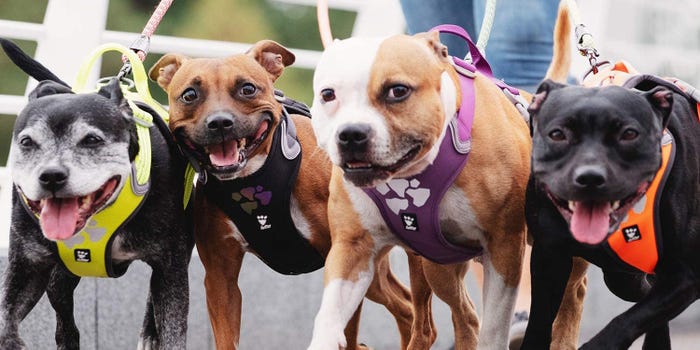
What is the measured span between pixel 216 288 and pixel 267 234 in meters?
0.37

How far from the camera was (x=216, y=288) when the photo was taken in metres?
4.97

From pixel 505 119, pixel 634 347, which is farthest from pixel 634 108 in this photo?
pixel 634 347

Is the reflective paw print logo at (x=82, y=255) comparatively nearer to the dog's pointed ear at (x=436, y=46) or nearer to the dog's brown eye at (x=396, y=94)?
the dog's brown eye at (x=396, y=94)

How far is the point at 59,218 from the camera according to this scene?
414cm

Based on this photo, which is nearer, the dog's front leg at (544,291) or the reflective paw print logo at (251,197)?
the dog's front leg at (544,291)

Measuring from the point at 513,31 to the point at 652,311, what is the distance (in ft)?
6.02

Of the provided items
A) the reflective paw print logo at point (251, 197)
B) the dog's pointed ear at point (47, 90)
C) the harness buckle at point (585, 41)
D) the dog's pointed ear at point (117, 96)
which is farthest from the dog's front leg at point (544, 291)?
the dog's pointed ear at point (47, 90)

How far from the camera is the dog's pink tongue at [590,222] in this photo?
3707mm

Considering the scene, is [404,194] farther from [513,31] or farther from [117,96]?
[513,31]

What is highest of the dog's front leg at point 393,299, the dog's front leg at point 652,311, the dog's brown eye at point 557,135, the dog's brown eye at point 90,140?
the dog's brown eye at point 557,135

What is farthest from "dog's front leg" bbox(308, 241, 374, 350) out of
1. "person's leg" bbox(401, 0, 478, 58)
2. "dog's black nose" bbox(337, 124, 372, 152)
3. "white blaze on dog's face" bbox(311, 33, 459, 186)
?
"person's leg" bbox(401, 0, 478, 58)

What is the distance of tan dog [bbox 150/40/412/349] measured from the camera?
4613 mm

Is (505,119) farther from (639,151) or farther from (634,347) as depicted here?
(634,347)

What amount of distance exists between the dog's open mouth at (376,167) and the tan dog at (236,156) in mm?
785
